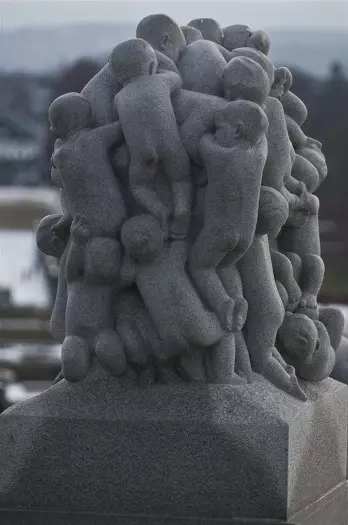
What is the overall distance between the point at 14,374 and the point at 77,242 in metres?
14.6

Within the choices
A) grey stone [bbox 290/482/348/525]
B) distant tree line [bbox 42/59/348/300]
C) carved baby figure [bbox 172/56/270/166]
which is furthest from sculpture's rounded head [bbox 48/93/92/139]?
distant tree line [bbox 42/59/348/300]

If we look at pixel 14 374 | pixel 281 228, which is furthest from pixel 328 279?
pixel 281 228

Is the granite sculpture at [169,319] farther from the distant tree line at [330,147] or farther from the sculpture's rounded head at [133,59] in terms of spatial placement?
the distant tree line at [330,147]

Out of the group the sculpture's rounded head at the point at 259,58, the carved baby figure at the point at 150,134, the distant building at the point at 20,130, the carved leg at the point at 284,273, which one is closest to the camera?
the carved baby figure at the point at 150,134

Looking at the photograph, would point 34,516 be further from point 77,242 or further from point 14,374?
point 14,374

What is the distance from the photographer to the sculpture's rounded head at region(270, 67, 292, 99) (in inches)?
327

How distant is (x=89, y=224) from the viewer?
7766mm

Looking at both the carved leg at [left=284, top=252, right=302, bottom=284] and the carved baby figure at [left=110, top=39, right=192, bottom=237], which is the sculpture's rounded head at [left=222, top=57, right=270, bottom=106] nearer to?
the carved baby figure at [left=110, top=39, right=192, bottom=237]

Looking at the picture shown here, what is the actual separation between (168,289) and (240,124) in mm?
757

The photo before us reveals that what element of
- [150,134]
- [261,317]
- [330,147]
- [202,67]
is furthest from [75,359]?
[330,147]

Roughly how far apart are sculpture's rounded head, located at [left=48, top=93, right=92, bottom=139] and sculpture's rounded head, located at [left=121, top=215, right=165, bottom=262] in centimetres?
47

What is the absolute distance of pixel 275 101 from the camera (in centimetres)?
810

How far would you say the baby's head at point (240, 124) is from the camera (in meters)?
7.58

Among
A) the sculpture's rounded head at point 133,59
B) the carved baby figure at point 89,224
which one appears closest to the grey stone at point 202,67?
the sculpture's rounded head at point 133,59
